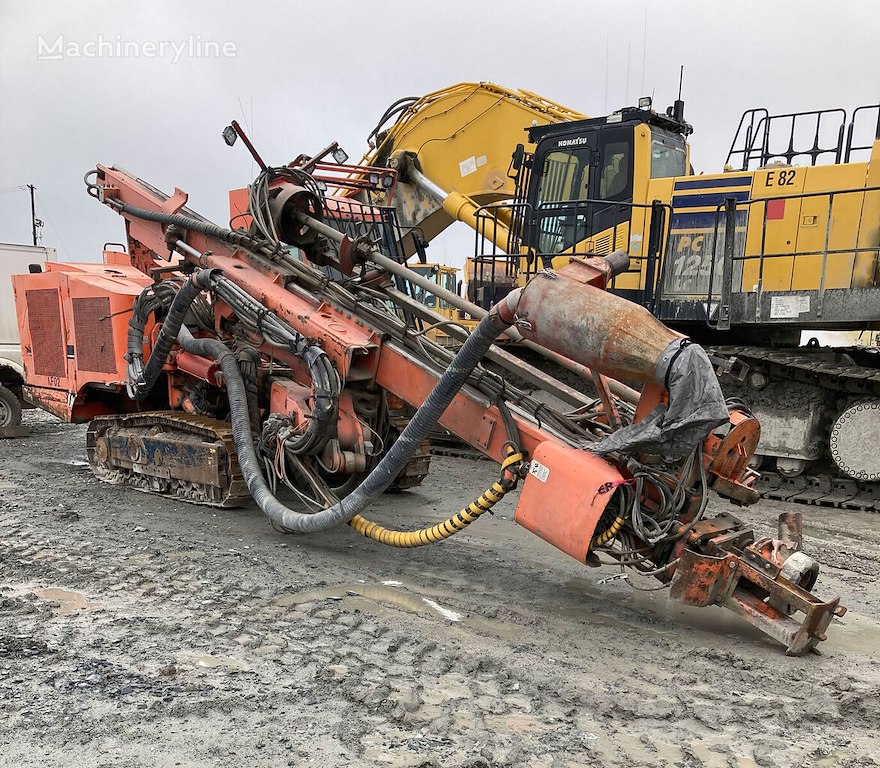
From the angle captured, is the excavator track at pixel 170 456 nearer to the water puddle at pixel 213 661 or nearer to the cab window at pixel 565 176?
the water puddle at pixel 213 661

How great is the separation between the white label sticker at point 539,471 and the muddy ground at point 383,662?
0.79m

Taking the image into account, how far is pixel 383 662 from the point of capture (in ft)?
11.9

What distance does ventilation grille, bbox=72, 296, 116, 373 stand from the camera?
7.13 meters

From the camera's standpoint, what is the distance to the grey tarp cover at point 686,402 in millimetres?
3590

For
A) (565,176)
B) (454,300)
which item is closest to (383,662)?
(454,300)

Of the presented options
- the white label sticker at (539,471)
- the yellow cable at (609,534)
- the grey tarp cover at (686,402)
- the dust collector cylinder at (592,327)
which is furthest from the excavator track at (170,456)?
the grey tarp cover at (686,402)

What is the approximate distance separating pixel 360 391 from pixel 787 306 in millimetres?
4219

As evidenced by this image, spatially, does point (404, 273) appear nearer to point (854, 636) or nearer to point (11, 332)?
point (854, 636)

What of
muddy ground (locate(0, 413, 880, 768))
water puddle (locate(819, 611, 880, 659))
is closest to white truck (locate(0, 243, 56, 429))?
muddy ground (locate(0, 413, 880, 768))

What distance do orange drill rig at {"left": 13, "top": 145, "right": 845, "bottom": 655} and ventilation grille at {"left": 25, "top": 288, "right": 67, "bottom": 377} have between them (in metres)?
0.03

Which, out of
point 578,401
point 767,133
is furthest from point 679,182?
point 578,401

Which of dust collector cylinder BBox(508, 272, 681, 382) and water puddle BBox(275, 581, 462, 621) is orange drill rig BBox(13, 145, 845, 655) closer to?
dust collector cylinder BBox(508, 272, 681, 382)

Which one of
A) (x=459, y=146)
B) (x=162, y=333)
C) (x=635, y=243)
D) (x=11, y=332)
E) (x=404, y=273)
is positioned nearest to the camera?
(x=404, y=273)

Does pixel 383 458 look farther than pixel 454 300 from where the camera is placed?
No
